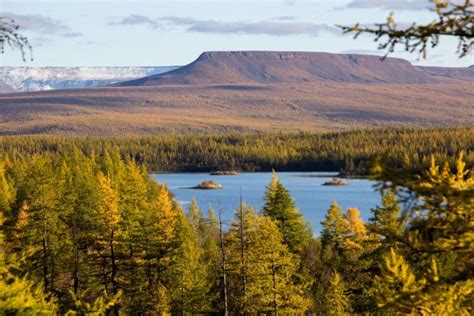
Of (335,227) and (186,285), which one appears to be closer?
(186,285)

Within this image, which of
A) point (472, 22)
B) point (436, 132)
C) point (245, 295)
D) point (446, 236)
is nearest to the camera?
point (472, 22)

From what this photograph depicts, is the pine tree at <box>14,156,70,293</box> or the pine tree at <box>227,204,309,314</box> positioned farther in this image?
the pine tree at <box>14,156,70,293</box>

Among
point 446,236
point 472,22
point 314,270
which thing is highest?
point 472,22

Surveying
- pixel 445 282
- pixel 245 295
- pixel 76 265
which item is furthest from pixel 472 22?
pixel 76 265

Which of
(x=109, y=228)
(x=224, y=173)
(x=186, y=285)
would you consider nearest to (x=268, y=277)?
(x=186, y=285)

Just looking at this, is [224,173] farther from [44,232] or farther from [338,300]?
[338,300]

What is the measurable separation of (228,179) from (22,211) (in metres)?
118

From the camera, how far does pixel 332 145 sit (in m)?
198

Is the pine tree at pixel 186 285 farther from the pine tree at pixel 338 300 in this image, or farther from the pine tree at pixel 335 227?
the pine tree at pixel 335 227

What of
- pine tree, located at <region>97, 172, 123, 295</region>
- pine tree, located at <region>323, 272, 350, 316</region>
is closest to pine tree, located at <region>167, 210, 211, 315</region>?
pine tree, located at <region>97, 172, 123, 295</region>

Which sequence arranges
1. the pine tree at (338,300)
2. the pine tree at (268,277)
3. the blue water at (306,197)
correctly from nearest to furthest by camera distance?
the pine tree at (268,277)
the pine tree at (338,300)
the blue water at (306,197)

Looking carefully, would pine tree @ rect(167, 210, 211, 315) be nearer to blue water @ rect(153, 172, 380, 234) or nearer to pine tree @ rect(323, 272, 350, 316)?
pine tree @ rect(323, 272, 350, 316)

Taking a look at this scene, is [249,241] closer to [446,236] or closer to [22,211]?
[22,211]

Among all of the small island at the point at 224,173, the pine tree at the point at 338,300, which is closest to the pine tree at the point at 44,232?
the pine tree at the point at 338,300
